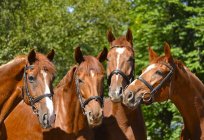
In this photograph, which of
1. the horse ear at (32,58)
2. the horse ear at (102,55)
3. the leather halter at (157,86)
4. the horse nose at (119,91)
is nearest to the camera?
the horse ear at (32,58)

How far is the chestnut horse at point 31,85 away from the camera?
660 centimetres

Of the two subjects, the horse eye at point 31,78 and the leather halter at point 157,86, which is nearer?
the horse eye at point 31,78

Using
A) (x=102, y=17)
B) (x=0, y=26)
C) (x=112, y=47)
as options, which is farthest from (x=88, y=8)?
(x=112, y=47)

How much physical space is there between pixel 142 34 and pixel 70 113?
1156 cm

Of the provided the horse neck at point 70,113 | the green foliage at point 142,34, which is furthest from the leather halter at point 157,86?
the green foliage at point 142,34

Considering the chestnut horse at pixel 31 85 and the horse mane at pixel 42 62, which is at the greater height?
the horse mane at pixel 42 62

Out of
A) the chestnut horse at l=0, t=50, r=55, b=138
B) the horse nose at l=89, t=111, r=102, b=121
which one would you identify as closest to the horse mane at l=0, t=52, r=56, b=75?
the chestnut horse at l=0, t=50, r=55, b=138

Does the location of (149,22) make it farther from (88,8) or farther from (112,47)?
(112,47)

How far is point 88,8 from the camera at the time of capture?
Result: 1024 inches

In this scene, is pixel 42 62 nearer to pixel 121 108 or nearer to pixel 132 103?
pixel 132 103

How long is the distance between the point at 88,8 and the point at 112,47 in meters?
18.4

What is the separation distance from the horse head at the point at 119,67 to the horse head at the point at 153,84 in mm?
271

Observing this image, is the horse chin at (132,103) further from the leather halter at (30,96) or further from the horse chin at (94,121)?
the leather halter at (30,96)

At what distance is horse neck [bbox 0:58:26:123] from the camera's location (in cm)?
714
